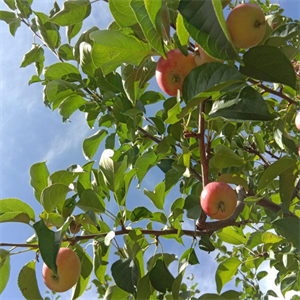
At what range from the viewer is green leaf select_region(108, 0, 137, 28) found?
978mm

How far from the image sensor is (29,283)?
50.3 inches

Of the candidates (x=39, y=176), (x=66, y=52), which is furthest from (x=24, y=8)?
(x=39, y=176)

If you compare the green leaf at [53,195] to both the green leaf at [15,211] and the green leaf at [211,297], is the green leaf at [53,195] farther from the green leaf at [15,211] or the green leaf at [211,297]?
the green leaf at [211,297]

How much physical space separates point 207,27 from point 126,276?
3.63 ft

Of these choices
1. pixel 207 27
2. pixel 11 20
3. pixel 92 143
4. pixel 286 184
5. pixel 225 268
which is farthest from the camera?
pixel 11 20

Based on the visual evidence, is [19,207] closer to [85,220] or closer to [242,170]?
[85,220]

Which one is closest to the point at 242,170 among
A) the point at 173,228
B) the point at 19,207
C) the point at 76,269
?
the point at 173,228

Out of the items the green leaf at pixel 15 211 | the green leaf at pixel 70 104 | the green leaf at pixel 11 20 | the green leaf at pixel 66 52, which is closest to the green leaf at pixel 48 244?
the green leaf at pixel 15 211

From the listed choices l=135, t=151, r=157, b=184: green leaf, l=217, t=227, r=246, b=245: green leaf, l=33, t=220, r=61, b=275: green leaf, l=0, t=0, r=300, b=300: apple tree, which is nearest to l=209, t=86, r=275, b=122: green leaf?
l=0, t=0, r=300, b=300: apple tree

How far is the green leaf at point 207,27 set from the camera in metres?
0.68

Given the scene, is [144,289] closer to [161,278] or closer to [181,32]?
[161,278]

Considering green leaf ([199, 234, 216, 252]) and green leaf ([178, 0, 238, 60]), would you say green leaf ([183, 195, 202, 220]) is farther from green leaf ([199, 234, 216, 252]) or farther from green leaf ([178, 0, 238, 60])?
green leaf ([178, 0, 238, 60])

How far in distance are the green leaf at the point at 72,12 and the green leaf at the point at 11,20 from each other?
1.13 meters

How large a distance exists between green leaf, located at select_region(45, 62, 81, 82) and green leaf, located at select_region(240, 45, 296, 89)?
3.88 ft
